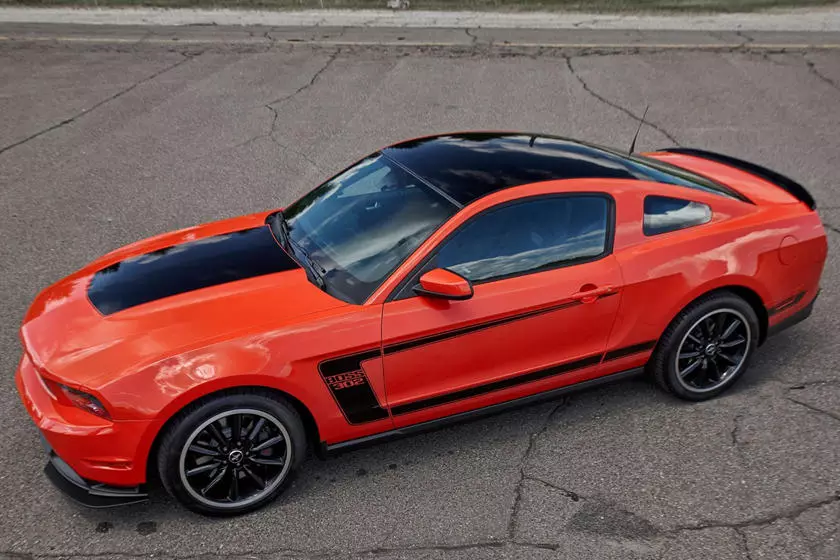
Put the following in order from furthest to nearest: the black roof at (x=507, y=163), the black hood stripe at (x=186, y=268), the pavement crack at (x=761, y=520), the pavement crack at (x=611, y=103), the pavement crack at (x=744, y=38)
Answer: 1. the pavement crack at (x=744, y=38)
2. the pavement crack at (x=611, y=103)
3. the black roof at (x=507, y=163)
4. the black hood stripe at (x=186, y=268)
5. the pavement crack at (x=761, y=520)

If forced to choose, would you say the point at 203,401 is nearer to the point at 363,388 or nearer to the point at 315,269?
the point at 363,388

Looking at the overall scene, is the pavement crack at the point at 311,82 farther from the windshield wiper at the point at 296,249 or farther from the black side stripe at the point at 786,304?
the black side stripe at the point at 786,304

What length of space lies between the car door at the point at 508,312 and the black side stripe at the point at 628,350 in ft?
0.23

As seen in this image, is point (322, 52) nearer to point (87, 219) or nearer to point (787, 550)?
point (87, 219)

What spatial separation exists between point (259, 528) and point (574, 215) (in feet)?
7.48

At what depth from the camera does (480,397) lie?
3.99m

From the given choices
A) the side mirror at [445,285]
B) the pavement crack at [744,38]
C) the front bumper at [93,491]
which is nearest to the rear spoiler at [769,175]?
the side mirror at [445,285]

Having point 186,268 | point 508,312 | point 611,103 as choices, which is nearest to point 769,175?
point 508,312

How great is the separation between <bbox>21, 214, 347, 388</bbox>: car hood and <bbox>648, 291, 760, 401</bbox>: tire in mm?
1976

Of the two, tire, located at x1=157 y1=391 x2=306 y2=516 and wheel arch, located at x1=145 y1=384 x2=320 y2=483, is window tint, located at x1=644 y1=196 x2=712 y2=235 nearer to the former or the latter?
wheel arch, located at x1=145 y1=384 x2=320 y2=483

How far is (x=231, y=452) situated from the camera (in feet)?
11.7

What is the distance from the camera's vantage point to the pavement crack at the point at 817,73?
35.4 ft

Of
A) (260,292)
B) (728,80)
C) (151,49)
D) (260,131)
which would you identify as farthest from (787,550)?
(151,49)

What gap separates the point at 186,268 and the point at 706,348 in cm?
302
